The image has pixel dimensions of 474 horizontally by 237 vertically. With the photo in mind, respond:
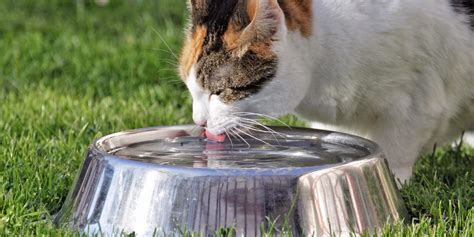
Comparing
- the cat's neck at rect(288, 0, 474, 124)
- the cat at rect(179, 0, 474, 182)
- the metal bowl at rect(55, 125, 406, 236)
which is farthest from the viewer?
the cat's neck at rect(288, 0, 474, 124)

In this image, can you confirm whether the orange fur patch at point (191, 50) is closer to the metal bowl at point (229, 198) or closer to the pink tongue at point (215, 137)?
the pink tongue at point (215, 137)

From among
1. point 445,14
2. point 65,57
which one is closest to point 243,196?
point 445,14

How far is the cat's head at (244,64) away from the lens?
2559 millimetres

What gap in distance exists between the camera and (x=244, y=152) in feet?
8.98

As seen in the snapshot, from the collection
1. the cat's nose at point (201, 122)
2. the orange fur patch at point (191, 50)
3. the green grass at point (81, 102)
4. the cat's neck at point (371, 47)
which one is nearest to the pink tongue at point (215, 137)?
the cat's nose at point (201, 122)

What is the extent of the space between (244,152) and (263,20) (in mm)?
457

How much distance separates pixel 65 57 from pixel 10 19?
1138 mm

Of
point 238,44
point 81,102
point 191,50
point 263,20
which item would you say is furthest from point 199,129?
point 81,102

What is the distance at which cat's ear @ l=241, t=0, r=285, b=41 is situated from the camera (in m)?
2.48

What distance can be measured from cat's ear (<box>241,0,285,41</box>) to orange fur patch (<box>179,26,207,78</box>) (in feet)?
0.59

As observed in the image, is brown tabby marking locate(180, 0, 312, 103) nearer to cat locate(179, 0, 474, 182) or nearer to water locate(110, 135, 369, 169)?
cat locate(179, 0, 474, 182)

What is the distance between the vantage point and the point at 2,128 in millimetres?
3291

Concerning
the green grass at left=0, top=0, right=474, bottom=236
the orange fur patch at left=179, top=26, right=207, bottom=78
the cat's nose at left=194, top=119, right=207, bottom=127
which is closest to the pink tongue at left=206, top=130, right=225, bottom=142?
the cat's nose at left=194, top=119, right=207, bottom=127

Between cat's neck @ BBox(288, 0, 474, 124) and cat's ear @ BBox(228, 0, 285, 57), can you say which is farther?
cat's neck @ BBox(288, 0, 474, 124)
